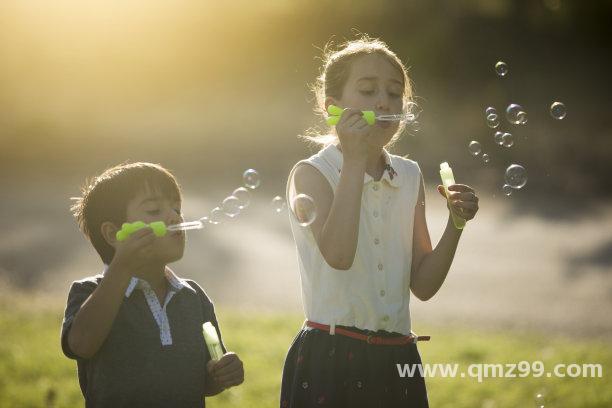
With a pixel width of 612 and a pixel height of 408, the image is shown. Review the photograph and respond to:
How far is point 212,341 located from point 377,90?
0.69 metres

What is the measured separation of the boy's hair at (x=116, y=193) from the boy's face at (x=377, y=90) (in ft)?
1.53

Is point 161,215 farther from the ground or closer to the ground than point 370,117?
closer to the ground

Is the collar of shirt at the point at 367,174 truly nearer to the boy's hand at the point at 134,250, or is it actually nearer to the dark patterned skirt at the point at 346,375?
the dark patterned skirt at the point at 346,375

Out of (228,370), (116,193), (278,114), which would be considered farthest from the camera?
(278,114)

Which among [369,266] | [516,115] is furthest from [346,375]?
[516,115]

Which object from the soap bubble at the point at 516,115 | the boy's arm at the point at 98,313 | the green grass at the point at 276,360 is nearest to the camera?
the boy's arm at the point at 98,313

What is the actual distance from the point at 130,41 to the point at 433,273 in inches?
400

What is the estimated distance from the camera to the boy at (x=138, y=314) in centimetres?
192

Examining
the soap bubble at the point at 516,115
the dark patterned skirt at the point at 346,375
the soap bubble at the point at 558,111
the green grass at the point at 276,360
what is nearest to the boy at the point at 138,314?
the dark patterned skirt at the point at 346,375

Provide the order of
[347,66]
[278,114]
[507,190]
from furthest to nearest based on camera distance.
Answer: [278,114] → [507,190] → [347,66]

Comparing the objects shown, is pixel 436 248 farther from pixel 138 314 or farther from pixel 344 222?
pixel 138 314

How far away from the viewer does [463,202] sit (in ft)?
6.83

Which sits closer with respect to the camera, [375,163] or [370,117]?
[370,117]

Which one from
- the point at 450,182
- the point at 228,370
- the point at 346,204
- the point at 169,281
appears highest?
the point at 450,182
